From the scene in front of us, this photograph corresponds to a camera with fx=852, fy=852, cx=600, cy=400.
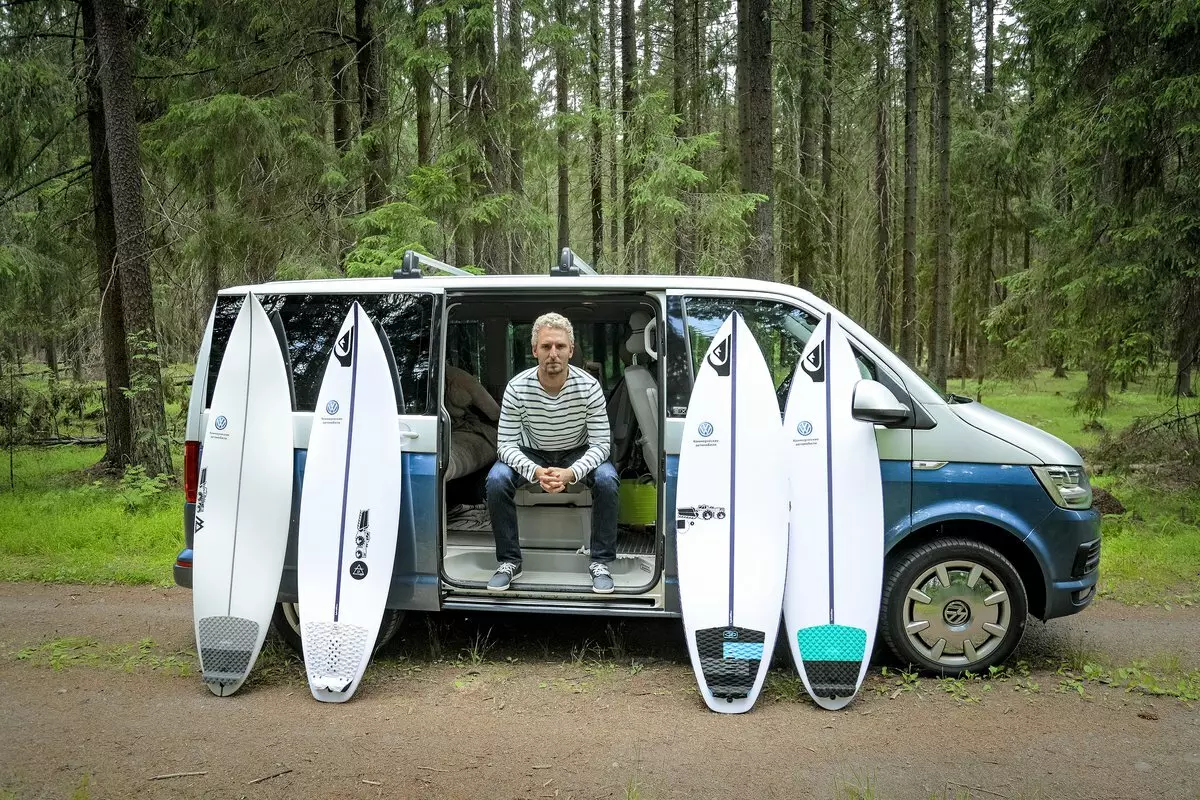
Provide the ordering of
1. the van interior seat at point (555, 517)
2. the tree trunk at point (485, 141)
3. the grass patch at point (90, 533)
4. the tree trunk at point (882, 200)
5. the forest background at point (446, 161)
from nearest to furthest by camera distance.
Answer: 1. the van interior seat at point (555, 517)
2. the grass patch at point (90, 533)
3. the forest background at point (446, 161)
4. the tree trunk at point (485, 141)
5. the tree trunk at point (882, 200)

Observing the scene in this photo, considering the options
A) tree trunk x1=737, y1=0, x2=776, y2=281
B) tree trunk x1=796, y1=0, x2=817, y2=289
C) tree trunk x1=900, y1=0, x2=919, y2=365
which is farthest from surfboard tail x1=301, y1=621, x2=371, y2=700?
tree trunk x1=900, y1=0, x2=919, y2=365

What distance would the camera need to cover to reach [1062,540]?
4.47 meters

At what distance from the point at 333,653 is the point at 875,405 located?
308cm

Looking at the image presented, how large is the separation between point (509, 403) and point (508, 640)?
4.89ft

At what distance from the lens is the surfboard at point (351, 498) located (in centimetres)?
456

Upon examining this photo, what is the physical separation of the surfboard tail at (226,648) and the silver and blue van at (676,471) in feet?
0.95

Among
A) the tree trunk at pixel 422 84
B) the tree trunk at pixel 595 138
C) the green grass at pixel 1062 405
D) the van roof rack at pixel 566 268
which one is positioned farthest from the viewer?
the green grass at pixel 1062 405

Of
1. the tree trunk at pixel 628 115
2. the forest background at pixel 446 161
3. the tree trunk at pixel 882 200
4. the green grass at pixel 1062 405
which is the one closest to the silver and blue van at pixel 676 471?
the forest background at pixel 446 161

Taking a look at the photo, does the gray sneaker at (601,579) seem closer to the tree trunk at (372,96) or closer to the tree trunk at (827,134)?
the tree trunk at (372,96)

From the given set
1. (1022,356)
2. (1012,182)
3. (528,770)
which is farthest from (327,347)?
(1012,182)

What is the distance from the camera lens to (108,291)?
11.2m

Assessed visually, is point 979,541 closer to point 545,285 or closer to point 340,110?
point 545,285

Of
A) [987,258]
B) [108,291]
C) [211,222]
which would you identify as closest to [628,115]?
[211,222]

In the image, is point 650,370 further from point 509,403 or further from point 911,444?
point 911,444
